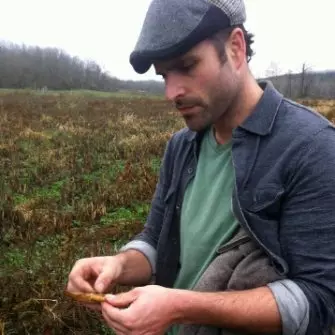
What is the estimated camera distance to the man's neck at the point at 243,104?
161cm

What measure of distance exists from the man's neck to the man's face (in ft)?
0.10

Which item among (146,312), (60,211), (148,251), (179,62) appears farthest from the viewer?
(60,211)

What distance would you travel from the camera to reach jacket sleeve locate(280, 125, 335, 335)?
131 cm

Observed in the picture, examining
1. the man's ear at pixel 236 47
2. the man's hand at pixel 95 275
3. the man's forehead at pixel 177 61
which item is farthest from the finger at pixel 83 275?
the man's ear at pixel 236 47

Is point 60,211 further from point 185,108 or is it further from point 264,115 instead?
point 264,115

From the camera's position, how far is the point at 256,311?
1319mm

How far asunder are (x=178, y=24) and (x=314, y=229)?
2.51 feet

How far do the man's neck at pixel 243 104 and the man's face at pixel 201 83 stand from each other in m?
0.03

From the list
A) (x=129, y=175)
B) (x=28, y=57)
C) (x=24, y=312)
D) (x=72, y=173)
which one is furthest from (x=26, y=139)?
(x=28, y=57)

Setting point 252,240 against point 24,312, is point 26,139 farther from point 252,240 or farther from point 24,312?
point 252,240

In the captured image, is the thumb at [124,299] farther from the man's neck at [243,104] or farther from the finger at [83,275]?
the man's neck at [243,104]

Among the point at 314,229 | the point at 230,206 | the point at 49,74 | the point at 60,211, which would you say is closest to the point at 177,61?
the point at 230,206

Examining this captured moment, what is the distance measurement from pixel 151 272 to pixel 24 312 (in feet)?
5.87

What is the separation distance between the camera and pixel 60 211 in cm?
568
